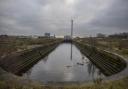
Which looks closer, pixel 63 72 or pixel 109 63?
pixel 63 72

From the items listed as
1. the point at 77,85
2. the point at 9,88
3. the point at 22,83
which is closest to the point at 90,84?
the point at 77,85

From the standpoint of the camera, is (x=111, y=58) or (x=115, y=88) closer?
(x=115, y=88)

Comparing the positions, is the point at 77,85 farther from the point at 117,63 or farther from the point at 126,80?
the point at 117,63

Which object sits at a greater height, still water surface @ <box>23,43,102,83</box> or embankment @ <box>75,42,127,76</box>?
embankment @ <box>75,42,127,76</box>

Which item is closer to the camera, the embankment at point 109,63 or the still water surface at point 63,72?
the still water surface at point 63,72

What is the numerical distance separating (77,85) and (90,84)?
2.42 feet

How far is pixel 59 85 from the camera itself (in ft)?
28.5

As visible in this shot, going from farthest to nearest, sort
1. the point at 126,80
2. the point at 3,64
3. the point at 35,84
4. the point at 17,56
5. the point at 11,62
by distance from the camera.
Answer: the point at 17,56 → the point at 11,62 → the point at 3,64 → the point at 126,80 → the point at 35,84

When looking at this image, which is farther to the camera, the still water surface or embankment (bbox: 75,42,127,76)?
embankment (bbox: 75,42,127,76)

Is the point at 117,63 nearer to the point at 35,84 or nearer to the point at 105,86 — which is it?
the point at 105,86

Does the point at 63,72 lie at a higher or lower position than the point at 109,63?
lower

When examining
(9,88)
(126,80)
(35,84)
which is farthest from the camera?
(126,80)

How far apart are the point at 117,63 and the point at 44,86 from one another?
12.5 meters

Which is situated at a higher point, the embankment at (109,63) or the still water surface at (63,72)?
the embankment at (109,63)
